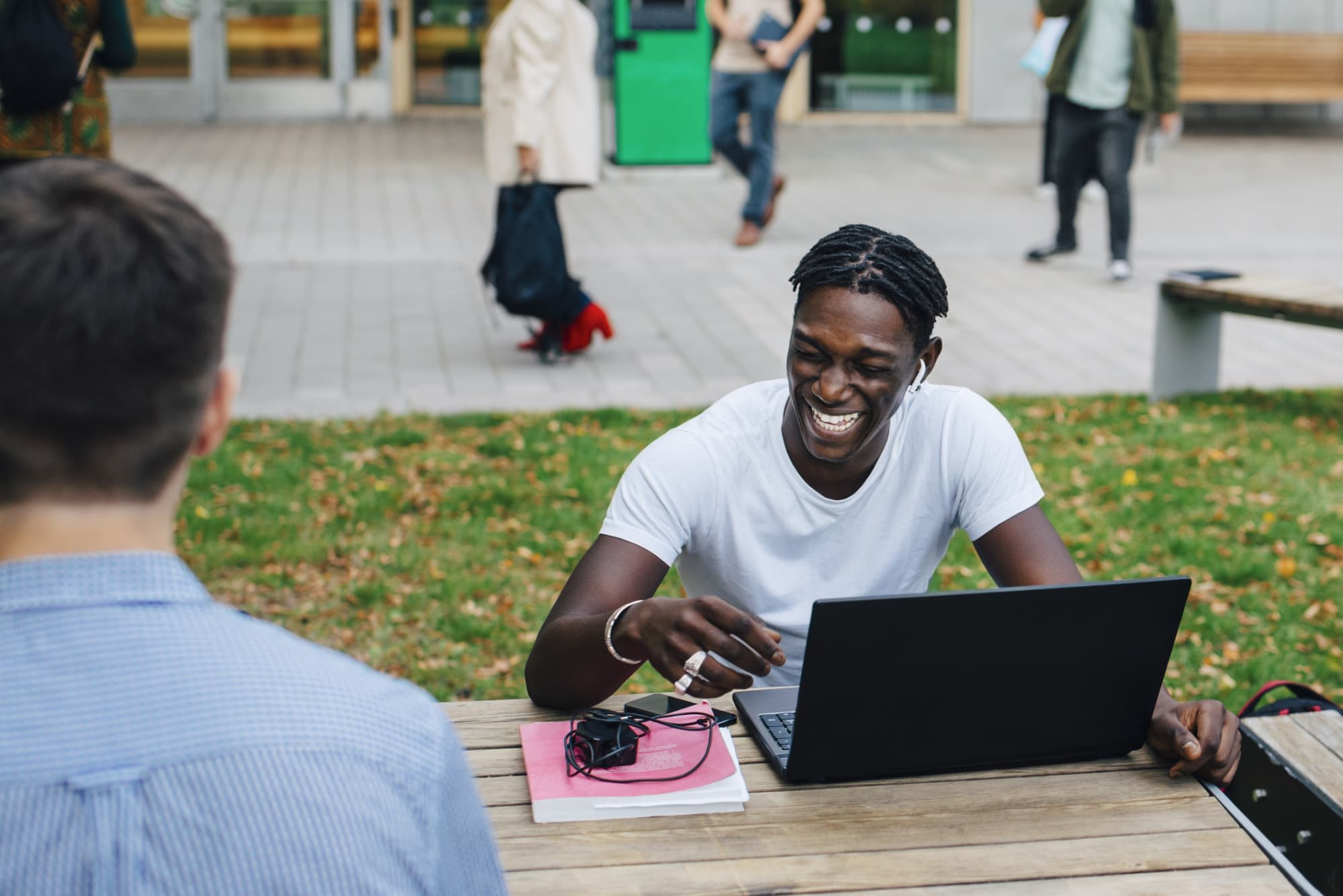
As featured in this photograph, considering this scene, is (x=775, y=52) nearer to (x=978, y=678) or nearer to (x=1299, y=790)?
(x=1299, y=790)

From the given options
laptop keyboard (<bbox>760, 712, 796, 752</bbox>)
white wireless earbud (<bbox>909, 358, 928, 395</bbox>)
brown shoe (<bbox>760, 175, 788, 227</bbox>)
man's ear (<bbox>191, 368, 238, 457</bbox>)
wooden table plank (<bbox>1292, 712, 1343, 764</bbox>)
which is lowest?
wooden table plank (<bbox>1292, 712, 1343, 764</bbox>)

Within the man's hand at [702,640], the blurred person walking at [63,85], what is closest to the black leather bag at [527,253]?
the blurred person walking at [63,85]

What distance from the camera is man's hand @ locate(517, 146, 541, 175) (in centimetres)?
686

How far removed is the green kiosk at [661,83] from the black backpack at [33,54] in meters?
6.59

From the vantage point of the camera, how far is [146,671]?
1128 millimetres

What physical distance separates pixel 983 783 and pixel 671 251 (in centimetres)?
817

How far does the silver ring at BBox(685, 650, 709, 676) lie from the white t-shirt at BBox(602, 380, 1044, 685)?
1.66ft

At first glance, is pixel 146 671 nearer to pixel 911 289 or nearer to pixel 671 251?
pixel 911 289

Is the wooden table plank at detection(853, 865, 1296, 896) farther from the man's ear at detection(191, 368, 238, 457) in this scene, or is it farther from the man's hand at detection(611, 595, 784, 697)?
the man's ear at detection(191, 368, 238, 457)

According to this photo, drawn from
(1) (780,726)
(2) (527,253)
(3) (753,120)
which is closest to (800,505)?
(1) (780,726)

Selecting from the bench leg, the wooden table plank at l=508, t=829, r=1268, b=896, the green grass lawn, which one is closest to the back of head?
the wooden table plank at l=508, t=829, r=1268, b=896

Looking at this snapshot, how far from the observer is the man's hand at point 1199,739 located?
2.11 meters

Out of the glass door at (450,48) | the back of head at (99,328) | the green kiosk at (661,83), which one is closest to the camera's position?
the back of head at (99,328)

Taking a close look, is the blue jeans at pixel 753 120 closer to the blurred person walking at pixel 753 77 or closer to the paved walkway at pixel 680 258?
the blurred person walking at pixel 753 77
